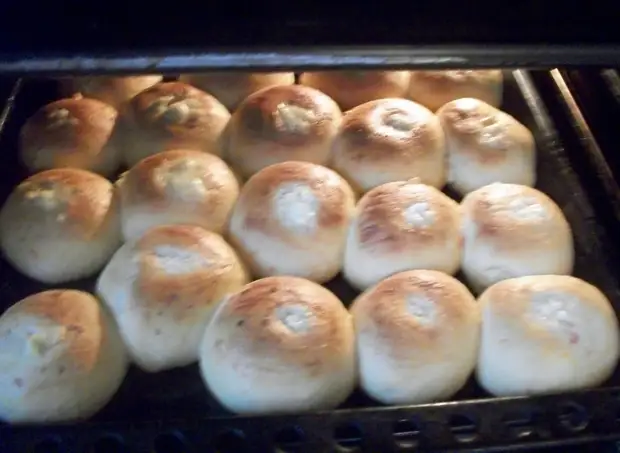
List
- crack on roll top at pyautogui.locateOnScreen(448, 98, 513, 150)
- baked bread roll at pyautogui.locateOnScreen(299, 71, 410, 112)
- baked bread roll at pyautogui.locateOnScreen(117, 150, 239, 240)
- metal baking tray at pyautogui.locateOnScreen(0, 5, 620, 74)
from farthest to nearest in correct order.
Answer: baked bread roll at pyautogui.locateOnScreen(299, 71, 410, 112) < crack on roll top at pyautogui.locateOnScreen(448, 98, 513, 150) < baked bread roll at pyautogui.locateOnScreen(117, 150, 239, 240) < metal baking tray at pyautogui.locateOnScreen(0, 5, 620, 74)

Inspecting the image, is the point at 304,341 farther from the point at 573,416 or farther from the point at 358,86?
the point at 358,86

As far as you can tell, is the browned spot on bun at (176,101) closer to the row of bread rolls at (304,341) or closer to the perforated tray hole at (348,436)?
the row of bread rolls at (304,341)

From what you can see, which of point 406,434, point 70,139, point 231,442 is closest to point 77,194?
point 70,139

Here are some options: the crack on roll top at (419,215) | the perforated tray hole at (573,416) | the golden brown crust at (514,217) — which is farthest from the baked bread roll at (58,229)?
the perforated tray hole at (573,416)

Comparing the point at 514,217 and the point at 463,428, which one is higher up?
the point at 514,217

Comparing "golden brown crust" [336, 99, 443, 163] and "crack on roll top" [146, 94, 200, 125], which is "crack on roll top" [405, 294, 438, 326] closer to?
"golden brown crust" [336, 99, 443, 163]

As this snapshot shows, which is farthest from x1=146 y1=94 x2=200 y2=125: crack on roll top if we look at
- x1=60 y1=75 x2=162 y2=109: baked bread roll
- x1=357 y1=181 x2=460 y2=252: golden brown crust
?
x1=357 y1=181 x2=460 y2=252: golden brown crust
